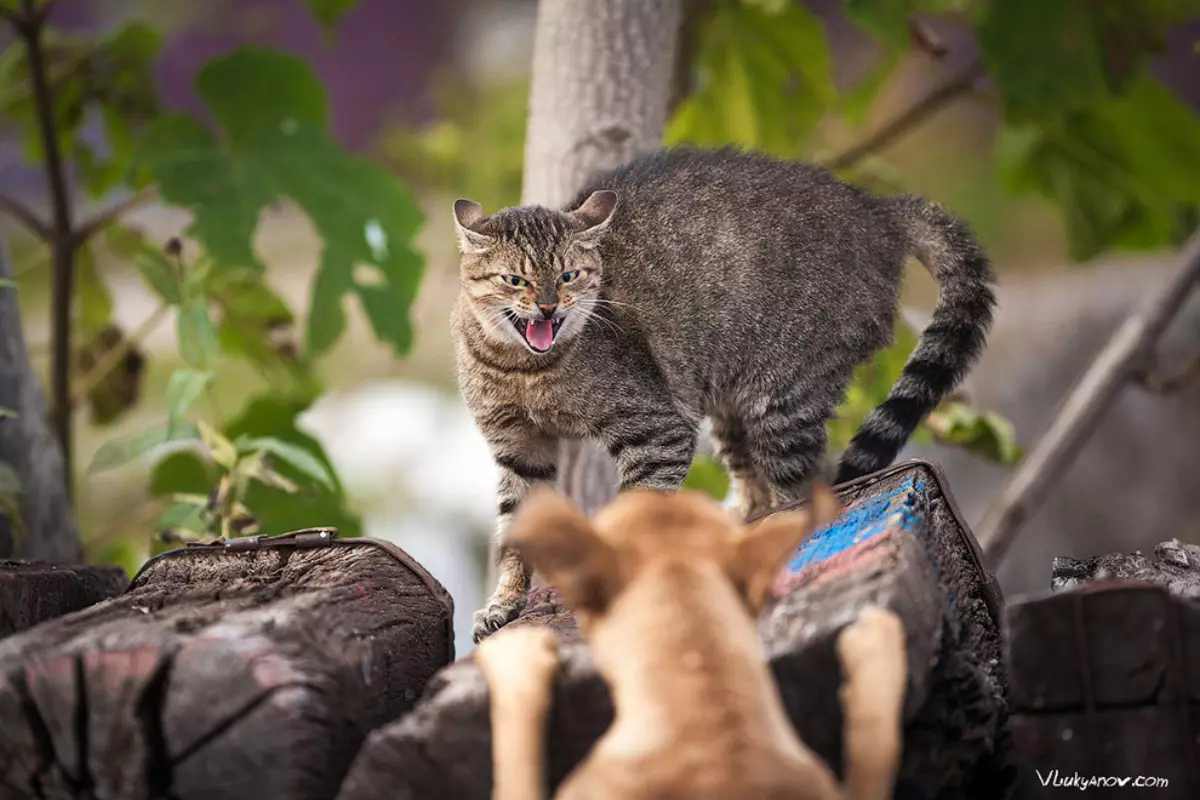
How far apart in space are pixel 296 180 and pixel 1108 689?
1742mm

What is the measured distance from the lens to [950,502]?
4.07ft

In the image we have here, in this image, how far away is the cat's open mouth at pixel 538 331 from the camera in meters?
1.64

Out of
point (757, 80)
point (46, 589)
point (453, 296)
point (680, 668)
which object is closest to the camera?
point (680, 668)

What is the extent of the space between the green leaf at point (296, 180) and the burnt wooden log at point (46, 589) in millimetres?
793

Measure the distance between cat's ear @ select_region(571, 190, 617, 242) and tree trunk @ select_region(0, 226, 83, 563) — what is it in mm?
1010

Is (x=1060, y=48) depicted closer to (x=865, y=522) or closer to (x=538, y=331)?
(x=538, y=331)

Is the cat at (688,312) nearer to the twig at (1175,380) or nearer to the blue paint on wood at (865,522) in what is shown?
the blue paint on wood at (865,522)

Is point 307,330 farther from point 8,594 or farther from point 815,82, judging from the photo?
point 815,82

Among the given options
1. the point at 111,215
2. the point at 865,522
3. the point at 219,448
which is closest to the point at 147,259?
the point at 111,215

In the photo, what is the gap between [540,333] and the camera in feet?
5.43

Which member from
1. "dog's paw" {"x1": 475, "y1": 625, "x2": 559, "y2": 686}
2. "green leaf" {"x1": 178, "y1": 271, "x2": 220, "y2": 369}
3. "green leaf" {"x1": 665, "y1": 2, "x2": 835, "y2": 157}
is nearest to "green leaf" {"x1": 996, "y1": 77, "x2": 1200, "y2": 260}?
"green leaf" {"x1": 665, "y1": 2, "x2": 835, "y2": 157}

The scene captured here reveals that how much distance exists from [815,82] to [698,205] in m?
0.96

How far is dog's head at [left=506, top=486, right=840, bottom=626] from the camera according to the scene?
0.74 metres

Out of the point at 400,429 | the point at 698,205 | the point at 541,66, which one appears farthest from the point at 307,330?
the point at 400,429
